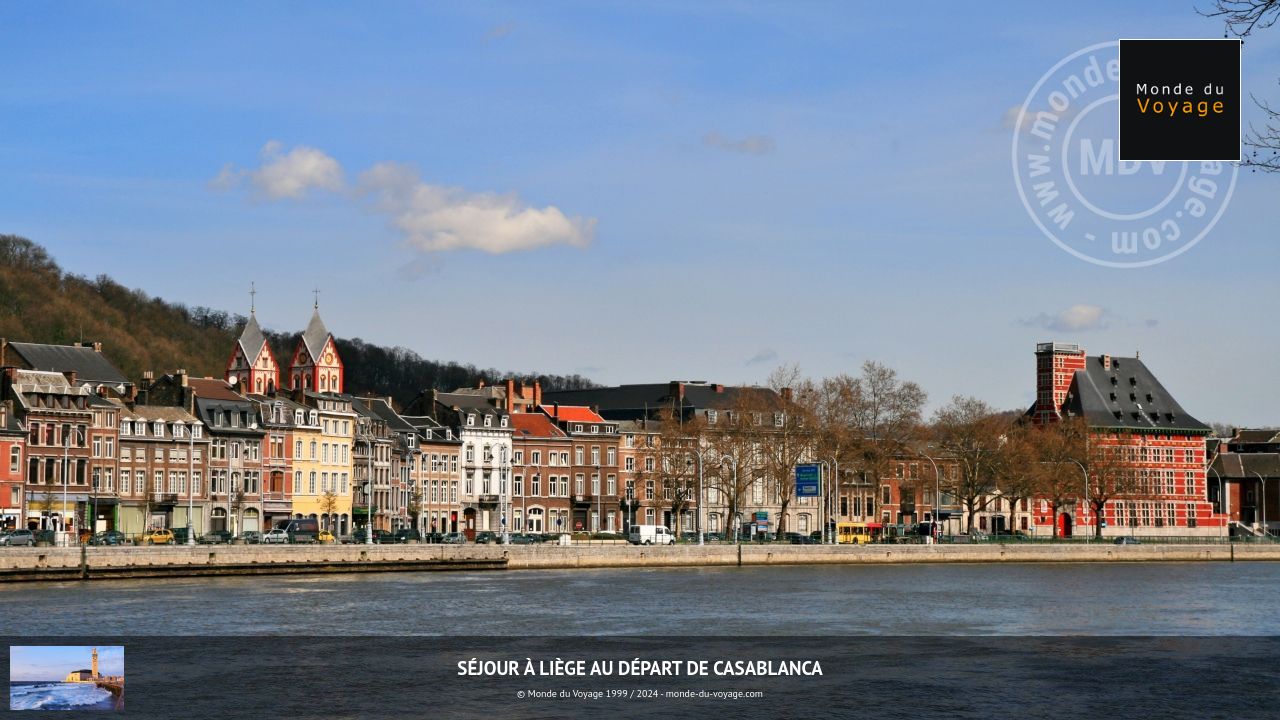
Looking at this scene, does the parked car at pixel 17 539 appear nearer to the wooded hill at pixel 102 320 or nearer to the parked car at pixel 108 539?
the parked car at pixel 108 539

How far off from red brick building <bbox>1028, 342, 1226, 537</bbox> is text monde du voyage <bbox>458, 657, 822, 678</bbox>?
115657 millimetres

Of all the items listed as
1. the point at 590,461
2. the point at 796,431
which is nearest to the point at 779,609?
the point at 796,431

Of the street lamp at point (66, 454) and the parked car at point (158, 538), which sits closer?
the parked car at point (158, 538)

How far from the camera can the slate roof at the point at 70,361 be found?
11244cm

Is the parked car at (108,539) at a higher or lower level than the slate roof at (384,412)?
lower

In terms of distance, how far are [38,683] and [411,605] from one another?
97.6ft

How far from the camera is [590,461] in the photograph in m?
145

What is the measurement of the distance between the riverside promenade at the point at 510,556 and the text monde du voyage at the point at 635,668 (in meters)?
38.0

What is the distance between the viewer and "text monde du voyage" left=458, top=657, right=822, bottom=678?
49281mm

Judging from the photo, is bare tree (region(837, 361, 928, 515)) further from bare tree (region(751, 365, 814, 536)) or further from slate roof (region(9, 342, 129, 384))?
slate roof (region(9, 342, 129, 384))

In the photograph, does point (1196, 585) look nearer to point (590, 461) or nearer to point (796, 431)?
point (796, 431)

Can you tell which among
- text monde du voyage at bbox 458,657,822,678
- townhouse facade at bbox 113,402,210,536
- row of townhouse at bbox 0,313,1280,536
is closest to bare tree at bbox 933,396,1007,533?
row of townhouse at bbox 0,313,1280,536

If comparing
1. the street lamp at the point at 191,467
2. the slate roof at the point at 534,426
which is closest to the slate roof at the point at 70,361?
the street lamp at the point at 191,467

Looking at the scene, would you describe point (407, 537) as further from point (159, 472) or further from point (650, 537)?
point (159, 472)
